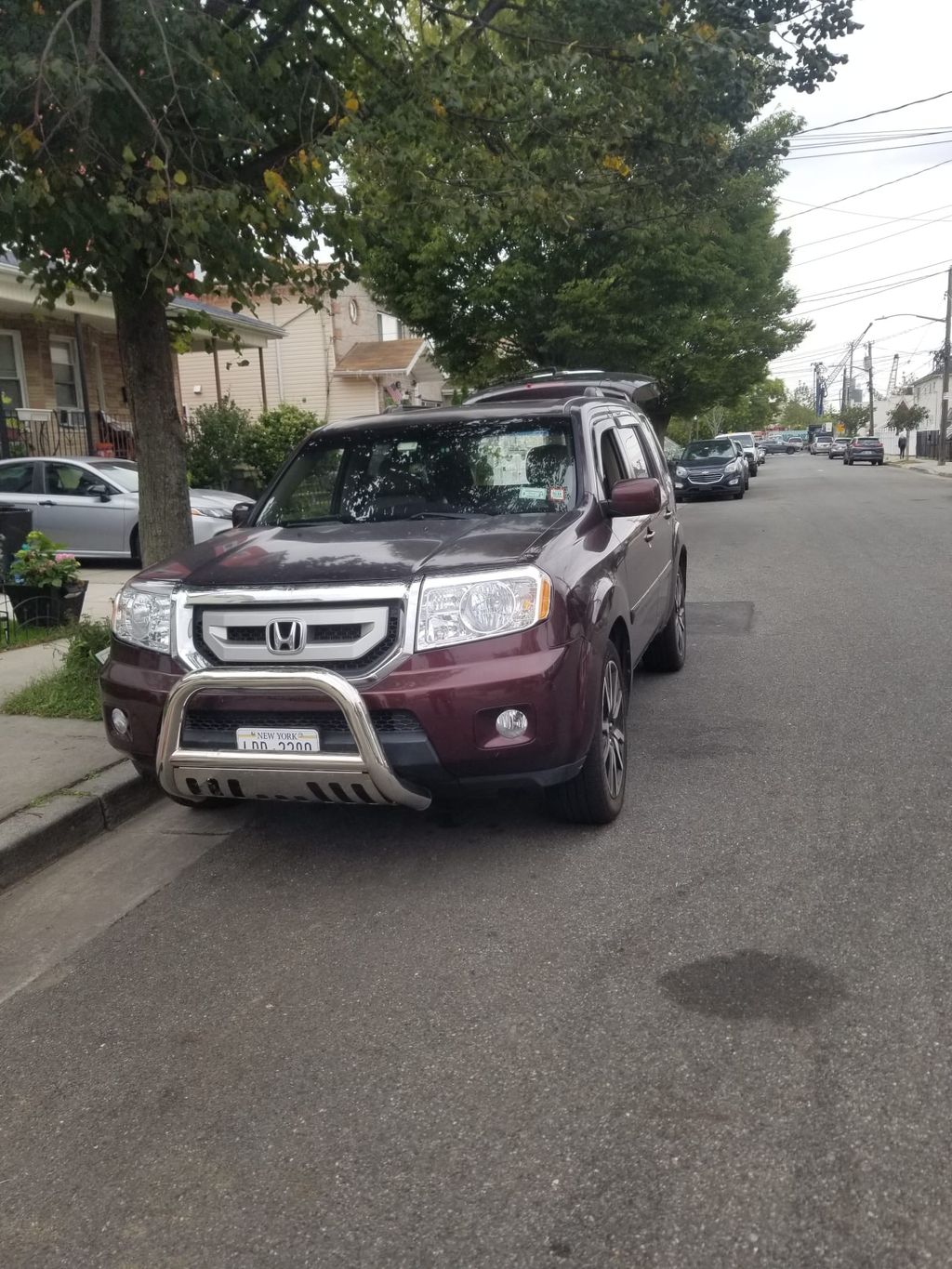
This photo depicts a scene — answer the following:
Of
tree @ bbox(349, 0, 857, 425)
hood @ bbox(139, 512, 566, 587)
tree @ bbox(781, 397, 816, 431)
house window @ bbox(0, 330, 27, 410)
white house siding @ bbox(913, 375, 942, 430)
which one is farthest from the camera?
tree @ bbox(781, 397, 816, 431)

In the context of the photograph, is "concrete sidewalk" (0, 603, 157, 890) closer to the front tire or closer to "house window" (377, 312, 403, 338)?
the front tire

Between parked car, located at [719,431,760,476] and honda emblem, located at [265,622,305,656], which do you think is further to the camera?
parked car, located at [719,431,760,476]

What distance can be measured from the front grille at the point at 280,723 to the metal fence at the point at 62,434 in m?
12.8

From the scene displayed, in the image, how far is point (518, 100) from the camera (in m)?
7.83

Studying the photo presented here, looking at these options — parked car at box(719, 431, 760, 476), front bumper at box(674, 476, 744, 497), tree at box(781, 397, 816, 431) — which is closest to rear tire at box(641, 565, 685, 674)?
front bumper at box(674, 476, 744, 497)

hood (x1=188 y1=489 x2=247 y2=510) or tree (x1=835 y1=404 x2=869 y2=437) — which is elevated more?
tree (x1=835 y1=404 x2=869 y2=437)

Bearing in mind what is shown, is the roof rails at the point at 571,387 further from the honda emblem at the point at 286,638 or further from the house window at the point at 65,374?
the house window at the point at 65,374

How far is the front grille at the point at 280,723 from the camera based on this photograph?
13.6ft

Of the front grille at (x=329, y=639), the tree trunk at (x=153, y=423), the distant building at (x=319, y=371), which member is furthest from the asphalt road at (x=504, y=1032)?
the distant building at (x=319, y=371)

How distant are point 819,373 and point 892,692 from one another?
161501 millimetres

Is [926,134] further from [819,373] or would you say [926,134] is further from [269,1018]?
[819,373]

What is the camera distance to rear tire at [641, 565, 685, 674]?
24.8 ft

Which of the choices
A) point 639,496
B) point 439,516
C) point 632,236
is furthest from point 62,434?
point 639,496

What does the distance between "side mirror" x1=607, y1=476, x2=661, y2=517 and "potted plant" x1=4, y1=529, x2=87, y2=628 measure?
5.24m
